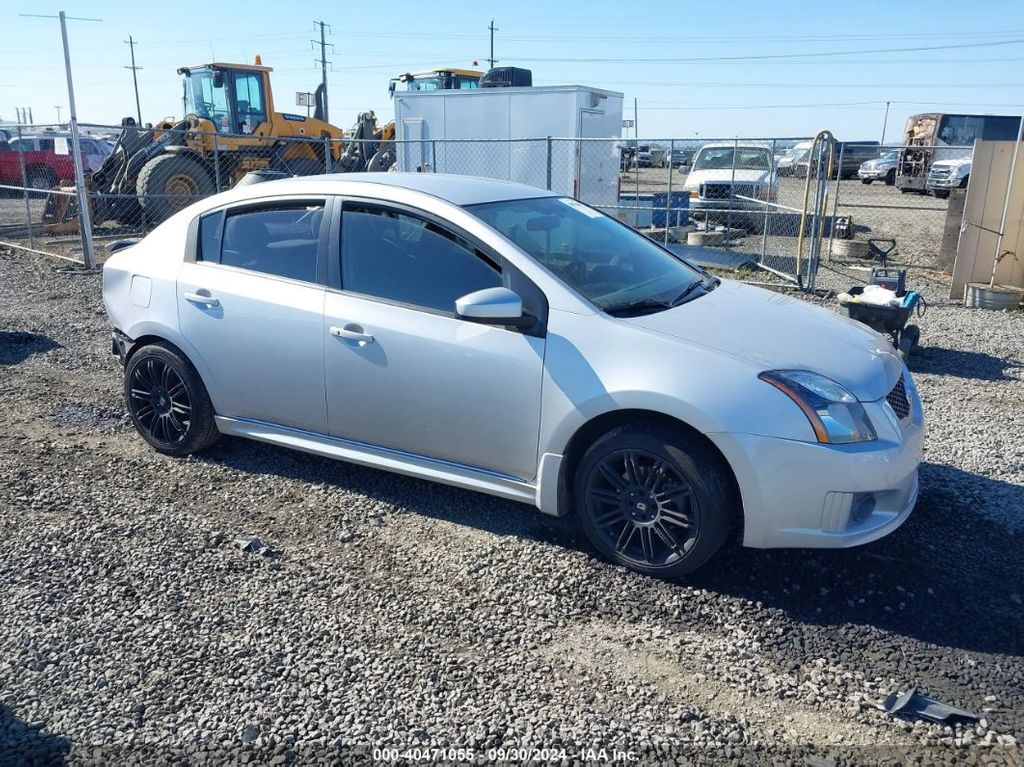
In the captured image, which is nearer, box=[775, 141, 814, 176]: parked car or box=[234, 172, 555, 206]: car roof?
box=[234, 172, 555, 206]: car roof

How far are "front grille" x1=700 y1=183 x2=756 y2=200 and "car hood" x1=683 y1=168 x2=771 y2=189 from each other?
0.10 m

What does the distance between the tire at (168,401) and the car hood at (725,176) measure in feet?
40.2

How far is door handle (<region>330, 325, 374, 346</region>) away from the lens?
409cm

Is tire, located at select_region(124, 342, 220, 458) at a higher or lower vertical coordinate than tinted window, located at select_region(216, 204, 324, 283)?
lower

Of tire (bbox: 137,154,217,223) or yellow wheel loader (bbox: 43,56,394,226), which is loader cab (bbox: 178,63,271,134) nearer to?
yellow wheel loader (bbox: 43,56,394,226)

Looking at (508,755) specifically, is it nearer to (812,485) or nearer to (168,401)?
(812,485)

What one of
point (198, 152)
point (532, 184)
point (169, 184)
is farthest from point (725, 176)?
point (169, 184)

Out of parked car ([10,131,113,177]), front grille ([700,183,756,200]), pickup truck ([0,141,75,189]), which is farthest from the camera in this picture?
pickup truck ([0,141,75,189])

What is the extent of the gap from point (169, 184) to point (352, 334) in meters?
12.6

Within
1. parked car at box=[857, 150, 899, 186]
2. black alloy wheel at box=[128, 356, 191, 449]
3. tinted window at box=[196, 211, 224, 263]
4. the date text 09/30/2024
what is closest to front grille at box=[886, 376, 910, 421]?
the date text 09/30/2024

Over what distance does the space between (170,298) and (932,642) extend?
167 inches

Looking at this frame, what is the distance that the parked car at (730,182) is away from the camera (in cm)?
1522

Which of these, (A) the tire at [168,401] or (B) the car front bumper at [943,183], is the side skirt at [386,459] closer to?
(A) the tire at [168,401]

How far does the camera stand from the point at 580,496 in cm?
377
